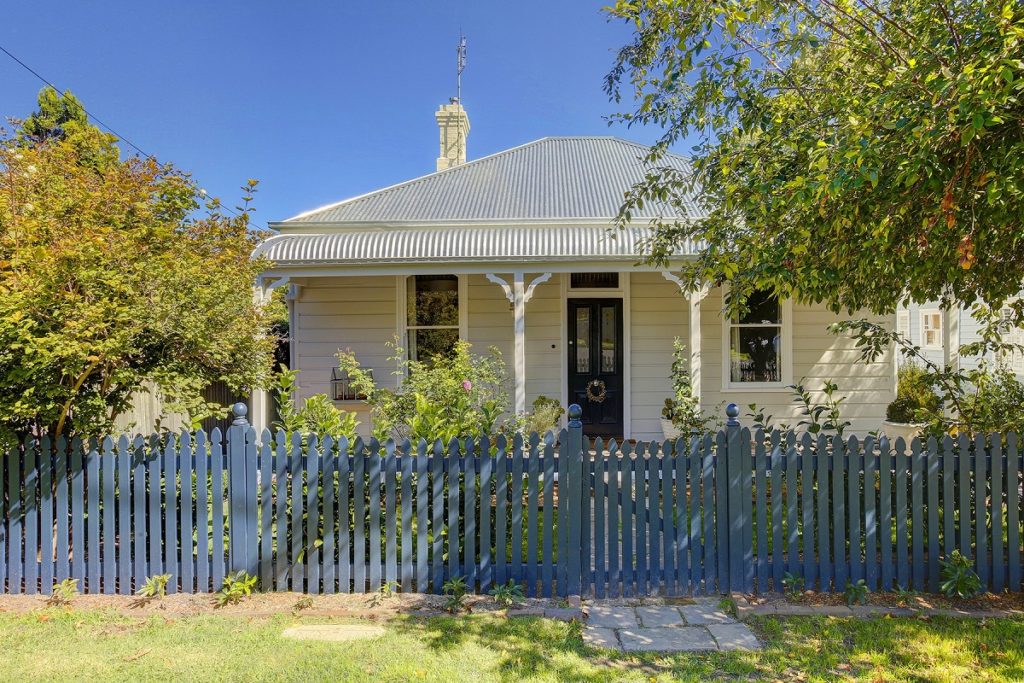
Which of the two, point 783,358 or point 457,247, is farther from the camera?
point 783,358

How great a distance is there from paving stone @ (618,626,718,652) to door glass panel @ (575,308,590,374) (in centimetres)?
598

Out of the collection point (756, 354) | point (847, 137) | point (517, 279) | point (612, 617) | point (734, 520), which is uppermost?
point (847, 137)

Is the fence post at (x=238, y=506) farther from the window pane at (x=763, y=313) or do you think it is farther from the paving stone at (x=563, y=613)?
the window pane at (x=763, y=313)

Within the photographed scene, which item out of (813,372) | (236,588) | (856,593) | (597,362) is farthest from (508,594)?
(813,372)

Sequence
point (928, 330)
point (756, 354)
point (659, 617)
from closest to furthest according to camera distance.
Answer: point (659, 617) → point (756, 354) → point (928, 330)

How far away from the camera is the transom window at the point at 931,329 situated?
13.4 meters

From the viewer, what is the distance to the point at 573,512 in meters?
3.83

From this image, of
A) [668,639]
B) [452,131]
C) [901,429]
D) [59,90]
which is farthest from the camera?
[59,90]

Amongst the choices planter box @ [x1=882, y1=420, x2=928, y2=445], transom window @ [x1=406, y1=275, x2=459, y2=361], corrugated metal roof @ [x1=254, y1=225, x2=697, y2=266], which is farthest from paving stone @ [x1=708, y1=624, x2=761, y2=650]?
transom window @ [x1=406, y1=275, x2=459, y2=361]

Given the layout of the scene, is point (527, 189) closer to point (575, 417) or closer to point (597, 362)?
point (597, 362)

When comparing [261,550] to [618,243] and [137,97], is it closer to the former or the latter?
[618,243]

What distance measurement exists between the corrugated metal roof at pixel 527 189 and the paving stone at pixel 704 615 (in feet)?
20.5

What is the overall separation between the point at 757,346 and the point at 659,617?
22.0ft

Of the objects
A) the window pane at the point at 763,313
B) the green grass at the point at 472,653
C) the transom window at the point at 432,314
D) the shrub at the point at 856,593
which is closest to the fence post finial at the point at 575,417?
the green grass at the point at 472,653
